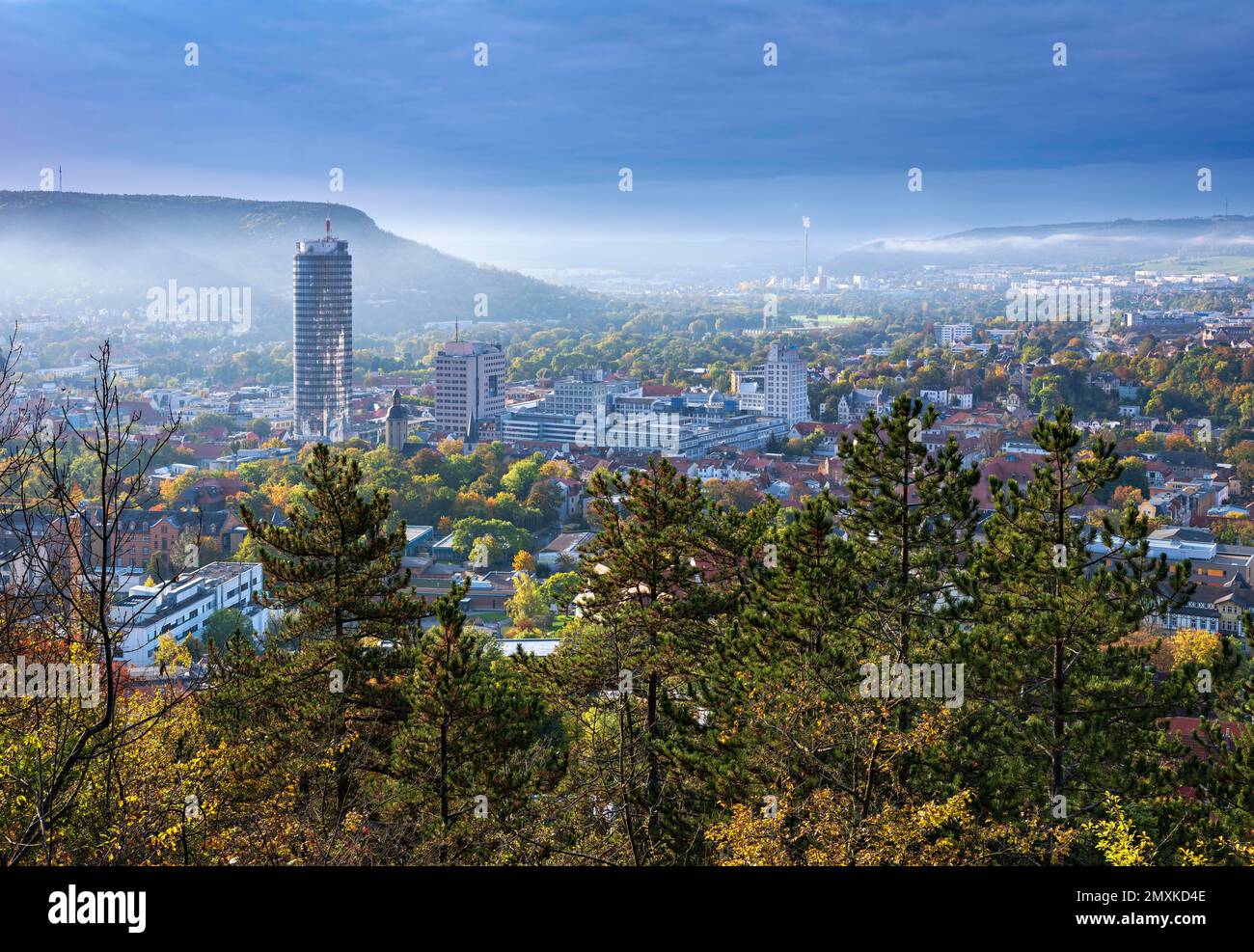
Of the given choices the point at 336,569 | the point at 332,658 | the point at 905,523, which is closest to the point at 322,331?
the point at 336,569

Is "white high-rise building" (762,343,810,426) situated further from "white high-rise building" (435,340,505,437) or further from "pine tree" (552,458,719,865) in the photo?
"pine tree" (552,458,719,865)

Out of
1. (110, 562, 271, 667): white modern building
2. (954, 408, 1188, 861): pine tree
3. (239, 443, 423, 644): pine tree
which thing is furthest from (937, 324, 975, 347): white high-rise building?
(239, 443, 423, 644): pine tree

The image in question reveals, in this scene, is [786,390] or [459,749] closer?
[459,749]

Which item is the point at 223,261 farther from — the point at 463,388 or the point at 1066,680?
the point at 1066,680

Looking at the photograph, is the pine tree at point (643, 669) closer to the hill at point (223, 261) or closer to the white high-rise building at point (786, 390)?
the white high-rise building at point (786, 390)
